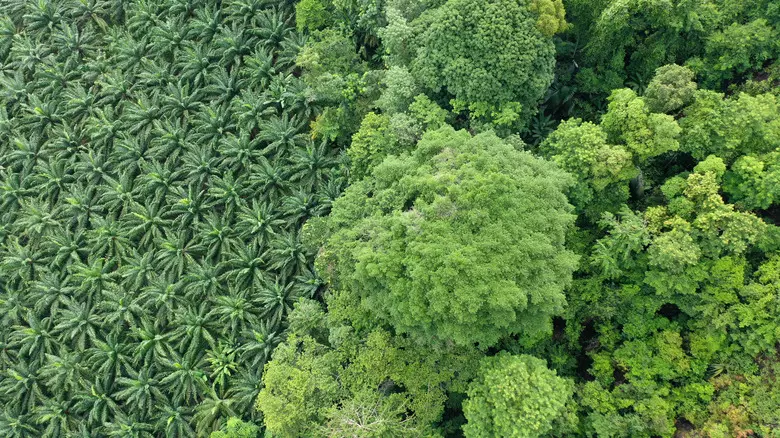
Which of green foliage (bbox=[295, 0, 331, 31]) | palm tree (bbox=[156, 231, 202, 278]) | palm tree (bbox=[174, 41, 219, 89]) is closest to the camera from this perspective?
palm tree (bbox=[156, 231, 202, 278])

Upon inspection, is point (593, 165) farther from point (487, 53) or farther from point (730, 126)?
point (487, 53)

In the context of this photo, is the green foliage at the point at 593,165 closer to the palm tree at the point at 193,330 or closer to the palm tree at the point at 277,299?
the palm tree at the point at 277,299

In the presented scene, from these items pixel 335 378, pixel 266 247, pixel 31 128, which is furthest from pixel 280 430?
pixel 31 128

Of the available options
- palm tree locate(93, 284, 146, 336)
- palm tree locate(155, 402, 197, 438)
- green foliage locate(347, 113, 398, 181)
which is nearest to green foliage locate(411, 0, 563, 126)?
green foliage locate(347, 113, 398, 181)

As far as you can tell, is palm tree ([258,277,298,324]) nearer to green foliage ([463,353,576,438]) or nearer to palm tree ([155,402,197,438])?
palm tree ([155,402,197,438])

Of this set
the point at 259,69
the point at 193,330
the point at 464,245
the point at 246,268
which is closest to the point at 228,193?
the point at 246,268

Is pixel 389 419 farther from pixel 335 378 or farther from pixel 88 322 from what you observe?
Answer: pixel 88 322

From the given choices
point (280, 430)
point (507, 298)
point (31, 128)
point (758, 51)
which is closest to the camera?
point (507, 298)
